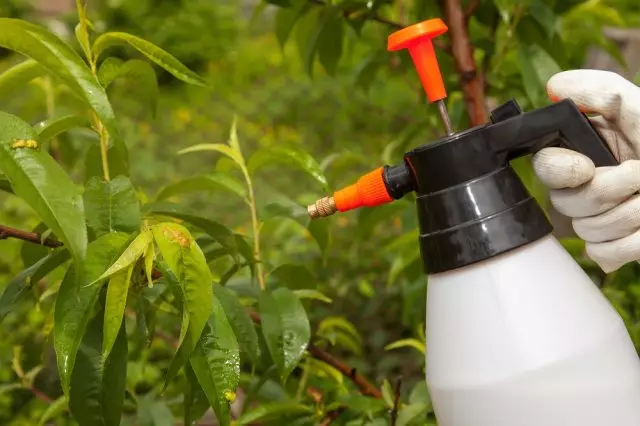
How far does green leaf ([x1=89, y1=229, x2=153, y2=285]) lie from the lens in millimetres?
464

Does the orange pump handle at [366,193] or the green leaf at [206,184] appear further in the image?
the green leaf at [206,184]

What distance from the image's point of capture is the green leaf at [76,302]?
483mm

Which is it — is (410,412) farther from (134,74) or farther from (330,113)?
(330,113)

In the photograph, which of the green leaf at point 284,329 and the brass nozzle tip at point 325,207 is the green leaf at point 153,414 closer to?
the green leaf at point 284,329

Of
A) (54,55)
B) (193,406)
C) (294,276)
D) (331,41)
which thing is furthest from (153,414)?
(331,41)

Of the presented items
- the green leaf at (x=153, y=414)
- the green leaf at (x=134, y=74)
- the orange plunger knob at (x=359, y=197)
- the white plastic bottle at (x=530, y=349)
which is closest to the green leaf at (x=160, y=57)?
the green leaf at (x=134, y=74)

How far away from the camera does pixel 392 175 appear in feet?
1.66

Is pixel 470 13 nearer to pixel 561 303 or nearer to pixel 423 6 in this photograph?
pixel 423 6

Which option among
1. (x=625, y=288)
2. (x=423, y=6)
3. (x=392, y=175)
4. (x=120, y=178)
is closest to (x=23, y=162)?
(x=120, y=178)

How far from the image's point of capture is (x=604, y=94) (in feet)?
1.73

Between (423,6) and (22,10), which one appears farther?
(22,10)

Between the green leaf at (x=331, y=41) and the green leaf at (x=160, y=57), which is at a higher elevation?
the green leaf at (x=160, y=57)

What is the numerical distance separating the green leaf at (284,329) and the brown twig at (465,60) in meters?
0.39

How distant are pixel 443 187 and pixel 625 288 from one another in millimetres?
681
